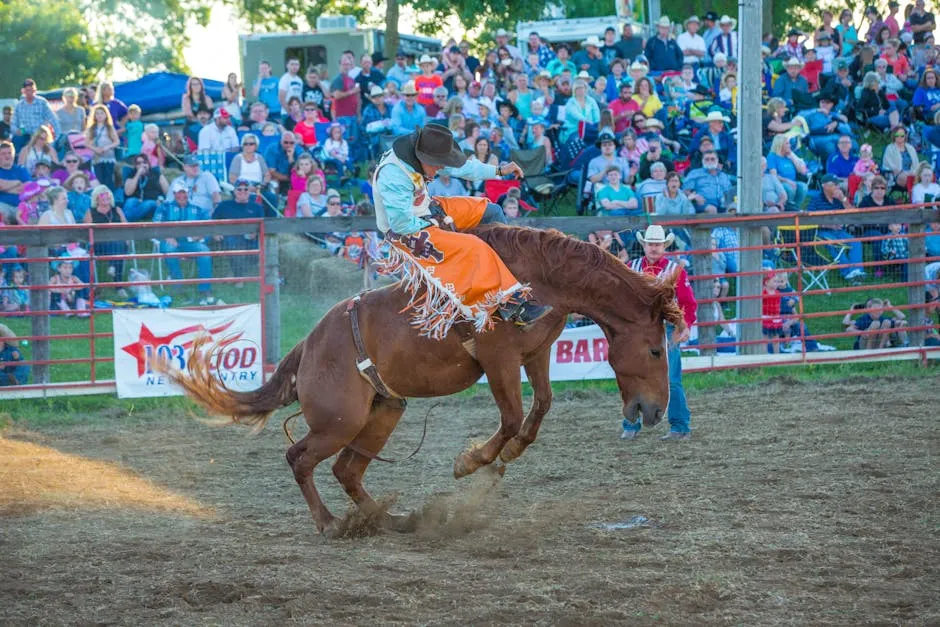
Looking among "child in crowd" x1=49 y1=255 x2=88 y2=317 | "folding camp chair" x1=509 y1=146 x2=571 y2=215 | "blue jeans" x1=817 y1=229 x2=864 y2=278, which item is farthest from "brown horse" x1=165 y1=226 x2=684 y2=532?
"folding camp chair" x1=509 y1=146 x2=571 y2=215

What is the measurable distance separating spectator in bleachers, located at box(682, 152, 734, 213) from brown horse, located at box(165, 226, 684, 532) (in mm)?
7796

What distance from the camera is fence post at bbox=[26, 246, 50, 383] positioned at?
10.6 metres

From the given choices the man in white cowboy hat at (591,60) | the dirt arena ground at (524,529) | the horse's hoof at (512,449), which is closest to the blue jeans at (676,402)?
the dirt arena ground at (524,529)

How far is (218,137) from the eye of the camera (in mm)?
Answer: 15484

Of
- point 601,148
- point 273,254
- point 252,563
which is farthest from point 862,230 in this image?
point 252,563

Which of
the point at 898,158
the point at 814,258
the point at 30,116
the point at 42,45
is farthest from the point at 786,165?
the point at 42,45

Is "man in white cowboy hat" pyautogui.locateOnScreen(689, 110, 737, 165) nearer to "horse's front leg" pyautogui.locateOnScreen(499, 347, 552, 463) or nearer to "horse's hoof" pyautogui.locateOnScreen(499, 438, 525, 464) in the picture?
"horse's front leg" pyautogui.locateOnScreen(499, 347, 552, 463)

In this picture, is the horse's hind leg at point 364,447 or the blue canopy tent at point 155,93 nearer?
the horse's hind leg at point 364,447

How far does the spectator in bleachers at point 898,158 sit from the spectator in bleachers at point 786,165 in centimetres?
142

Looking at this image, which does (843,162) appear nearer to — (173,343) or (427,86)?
(427,86)

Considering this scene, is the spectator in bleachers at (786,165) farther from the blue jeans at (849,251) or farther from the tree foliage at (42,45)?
the tree foliage at (42,45)

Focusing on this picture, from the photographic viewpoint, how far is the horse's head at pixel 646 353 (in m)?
6.20

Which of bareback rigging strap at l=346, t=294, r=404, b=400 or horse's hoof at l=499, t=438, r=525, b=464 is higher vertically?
bareback rigging strap at l=346, t=294, r=404, b=400

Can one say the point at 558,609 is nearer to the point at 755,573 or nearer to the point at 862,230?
the point at 755,573
